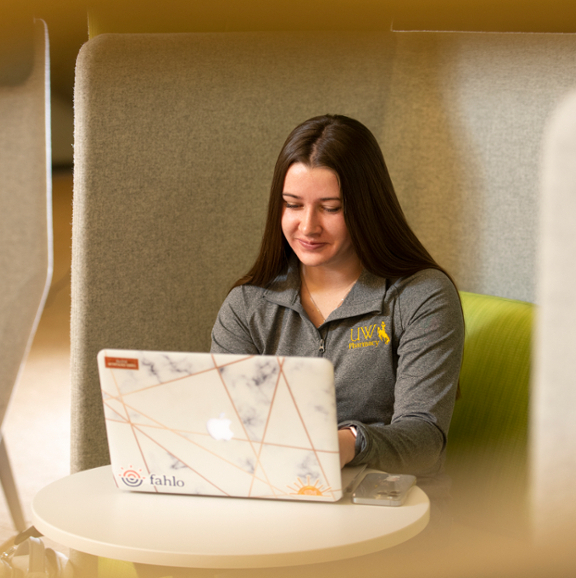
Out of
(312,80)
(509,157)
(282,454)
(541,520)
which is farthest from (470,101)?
(541,520)

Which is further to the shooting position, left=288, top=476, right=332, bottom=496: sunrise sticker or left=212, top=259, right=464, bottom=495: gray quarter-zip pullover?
left=212, top=259, right=464, bottom=495: gray quarter-zip pullover

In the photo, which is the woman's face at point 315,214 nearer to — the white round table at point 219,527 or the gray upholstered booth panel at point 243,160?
the gray upholstered booth panel at point 243,160

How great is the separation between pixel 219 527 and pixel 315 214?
39 cm

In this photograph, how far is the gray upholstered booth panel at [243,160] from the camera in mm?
885

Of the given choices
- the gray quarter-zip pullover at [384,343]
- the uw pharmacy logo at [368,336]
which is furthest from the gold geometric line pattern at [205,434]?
the uw pharmacy logo at [368,336]

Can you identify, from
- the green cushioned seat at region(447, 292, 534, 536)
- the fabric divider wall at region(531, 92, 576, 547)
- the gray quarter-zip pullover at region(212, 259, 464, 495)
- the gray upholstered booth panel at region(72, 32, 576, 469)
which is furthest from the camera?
the gray upholstered booth panel at region(72, 32, 576, 469)

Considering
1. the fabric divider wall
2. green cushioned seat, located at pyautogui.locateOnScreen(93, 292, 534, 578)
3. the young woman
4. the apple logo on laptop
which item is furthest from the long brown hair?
the fabric divider wall

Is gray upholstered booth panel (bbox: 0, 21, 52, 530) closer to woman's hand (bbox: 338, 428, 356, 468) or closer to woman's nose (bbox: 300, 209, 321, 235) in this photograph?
woman's hand (bbox: 338, 428, 356, 468)

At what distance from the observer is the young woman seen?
711 millimetres

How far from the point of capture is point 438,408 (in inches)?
26.4

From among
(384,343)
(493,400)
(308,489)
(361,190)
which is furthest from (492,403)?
(308,489)

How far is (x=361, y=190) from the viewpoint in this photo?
745mm

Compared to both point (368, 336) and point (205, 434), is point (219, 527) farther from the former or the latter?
point (368, 336)

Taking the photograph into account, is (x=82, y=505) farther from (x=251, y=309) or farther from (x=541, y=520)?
(x=541, y=520)
